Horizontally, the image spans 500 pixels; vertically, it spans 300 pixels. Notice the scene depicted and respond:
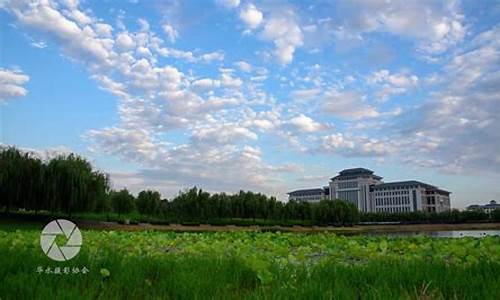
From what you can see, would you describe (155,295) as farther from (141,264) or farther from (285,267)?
(285,267)

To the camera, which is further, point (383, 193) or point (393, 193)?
point (383, 193)

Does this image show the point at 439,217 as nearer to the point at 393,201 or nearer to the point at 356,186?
the point at 393,201

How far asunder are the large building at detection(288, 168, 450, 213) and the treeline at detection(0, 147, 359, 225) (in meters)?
53.6

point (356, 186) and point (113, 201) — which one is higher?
point (356, 186)

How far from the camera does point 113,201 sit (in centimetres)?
3562

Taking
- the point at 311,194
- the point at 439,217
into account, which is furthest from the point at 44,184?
the point at 311,194

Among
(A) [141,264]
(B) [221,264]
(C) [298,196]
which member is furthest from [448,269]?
(C) [298,196]

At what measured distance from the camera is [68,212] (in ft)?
85.1

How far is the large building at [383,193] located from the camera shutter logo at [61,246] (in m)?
105

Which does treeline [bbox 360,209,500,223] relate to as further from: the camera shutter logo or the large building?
the camera shutter logo

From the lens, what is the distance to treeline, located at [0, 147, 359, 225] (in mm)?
24469

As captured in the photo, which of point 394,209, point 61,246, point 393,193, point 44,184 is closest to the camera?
point 61,246

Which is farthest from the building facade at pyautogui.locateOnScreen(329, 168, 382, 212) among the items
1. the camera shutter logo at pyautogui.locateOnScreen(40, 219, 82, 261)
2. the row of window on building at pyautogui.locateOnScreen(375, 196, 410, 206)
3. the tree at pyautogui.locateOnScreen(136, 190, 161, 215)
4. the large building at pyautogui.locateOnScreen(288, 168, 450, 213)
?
the camera shutter logo at pyautogui.locateOnScreen(40, 219, 82, 261)

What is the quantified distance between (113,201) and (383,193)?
90.7 m
